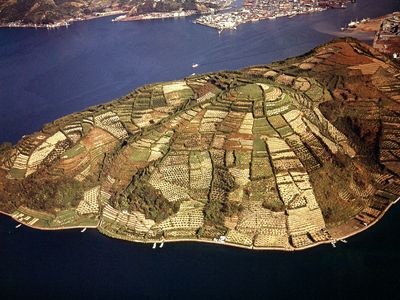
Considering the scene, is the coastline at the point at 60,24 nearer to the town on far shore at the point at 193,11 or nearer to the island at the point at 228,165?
the town on far shore at the point at 193,11

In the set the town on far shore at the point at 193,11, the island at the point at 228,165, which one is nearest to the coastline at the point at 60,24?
the town on far shore at the point at 193,11

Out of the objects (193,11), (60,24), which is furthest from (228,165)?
(60,24)

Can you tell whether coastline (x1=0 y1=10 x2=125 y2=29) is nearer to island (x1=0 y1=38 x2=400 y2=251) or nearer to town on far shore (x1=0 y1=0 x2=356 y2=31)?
town on far shore (x1=0 y1=0 x2=356 y2=31)

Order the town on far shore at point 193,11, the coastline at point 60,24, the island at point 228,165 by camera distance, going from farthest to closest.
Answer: the coastline at point 60,24 < the town on far shore at point 193,11 < the island at point 228,165

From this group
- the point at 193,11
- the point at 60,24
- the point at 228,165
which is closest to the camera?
the point at 228,165

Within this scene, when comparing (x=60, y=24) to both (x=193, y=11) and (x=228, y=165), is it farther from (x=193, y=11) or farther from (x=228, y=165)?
(x=228, y=165)

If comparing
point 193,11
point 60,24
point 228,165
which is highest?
point 228,165

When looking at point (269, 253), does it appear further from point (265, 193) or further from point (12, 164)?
point (12, 164)

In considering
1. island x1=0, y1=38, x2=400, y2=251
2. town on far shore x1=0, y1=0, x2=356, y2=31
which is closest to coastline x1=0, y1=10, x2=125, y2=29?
town on far shore x1=0, y1=0, x2=356, y2=31
